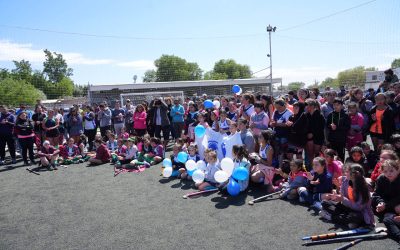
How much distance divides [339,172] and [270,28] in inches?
790

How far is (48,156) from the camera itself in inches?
357

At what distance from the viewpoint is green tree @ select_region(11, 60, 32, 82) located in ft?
200

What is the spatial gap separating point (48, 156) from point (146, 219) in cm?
579

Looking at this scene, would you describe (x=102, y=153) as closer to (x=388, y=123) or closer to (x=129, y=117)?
(x=129, y=117)

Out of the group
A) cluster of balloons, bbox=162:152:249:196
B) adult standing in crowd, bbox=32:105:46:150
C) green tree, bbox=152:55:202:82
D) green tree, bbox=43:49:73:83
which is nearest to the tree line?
green tree, bbox=43:49:73:83

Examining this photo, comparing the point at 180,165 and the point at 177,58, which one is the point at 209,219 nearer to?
the point at 180,165

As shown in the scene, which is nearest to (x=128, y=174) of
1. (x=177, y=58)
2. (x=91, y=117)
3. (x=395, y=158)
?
(x=91, y=117)

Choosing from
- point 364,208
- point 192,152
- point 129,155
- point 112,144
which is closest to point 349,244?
point 364,208

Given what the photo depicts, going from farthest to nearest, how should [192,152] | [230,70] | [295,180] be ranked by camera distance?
[230,70] < [192,152] < [295,180]

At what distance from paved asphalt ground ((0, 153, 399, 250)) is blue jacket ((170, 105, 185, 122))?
3642mm

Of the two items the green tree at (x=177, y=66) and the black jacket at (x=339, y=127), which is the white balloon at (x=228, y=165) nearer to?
A: the black jacket at (x=339, y=127)

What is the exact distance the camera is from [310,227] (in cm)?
405

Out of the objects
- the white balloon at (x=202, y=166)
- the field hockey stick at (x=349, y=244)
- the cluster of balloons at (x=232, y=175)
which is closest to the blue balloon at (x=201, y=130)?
the white balloon at (x=202, y=166)

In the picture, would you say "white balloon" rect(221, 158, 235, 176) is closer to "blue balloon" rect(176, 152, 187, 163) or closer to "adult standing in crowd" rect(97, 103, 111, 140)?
"blue balloon" rect(176, 152, 187, 163)
